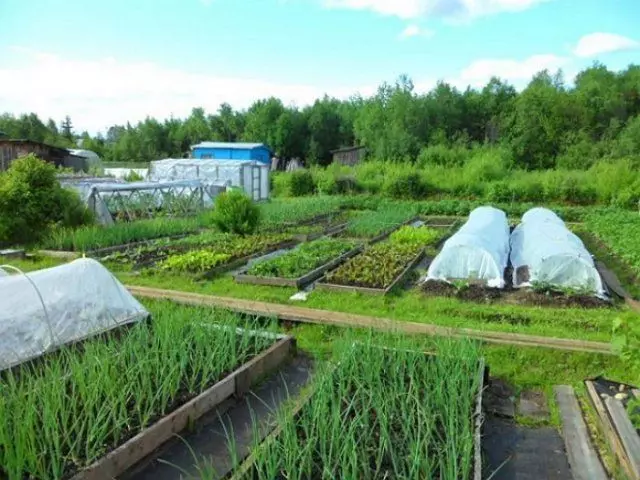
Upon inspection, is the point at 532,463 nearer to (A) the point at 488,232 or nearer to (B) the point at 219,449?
(B) the point at 219,449

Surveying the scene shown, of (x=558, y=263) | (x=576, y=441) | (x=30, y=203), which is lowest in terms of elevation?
(x=576, y=441)

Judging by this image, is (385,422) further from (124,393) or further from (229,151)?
(229,151)

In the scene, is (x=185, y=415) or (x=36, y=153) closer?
(x=185, y=415)

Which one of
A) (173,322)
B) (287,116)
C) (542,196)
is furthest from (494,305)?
(287,116)

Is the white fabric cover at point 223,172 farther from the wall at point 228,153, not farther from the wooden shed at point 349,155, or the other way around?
the wooden shed at point 349,155

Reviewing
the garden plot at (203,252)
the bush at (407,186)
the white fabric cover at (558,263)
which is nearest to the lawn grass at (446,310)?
the white fabric cover at (558,263)

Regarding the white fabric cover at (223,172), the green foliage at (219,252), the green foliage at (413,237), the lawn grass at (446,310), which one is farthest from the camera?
the white fabric cover at (223,172)

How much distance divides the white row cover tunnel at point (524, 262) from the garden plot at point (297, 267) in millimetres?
1758

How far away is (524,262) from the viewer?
7.84 m

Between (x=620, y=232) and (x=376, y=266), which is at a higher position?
(x=620, y=232)

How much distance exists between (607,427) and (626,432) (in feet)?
0.71

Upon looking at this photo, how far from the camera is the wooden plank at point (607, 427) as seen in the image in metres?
3.02

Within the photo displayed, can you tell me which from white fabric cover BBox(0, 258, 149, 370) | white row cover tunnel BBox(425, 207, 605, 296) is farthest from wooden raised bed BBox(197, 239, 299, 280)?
white row cover tunnel BBox(425, 207, 605, 296)

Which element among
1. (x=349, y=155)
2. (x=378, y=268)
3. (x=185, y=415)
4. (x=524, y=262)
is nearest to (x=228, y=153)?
(x=349, y=155)
